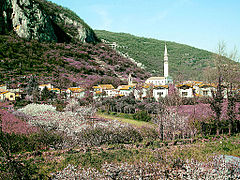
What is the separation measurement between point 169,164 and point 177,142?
656 cm

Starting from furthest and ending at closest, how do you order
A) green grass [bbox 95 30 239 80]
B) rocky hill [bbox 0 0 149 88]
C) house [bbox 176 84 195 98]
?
1. green grass [bbox 95 30 239 80]
2. rocky hill [bbox 0 0 149 88]
3. house [bbox 176 84 195 98]

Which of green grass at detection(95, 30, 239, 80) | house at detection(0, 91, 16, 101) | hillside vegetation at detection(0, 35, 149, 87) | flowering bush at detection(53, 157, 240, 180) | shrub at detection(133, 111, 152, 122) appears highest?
green grass at detection(95, 30, 239, 80)

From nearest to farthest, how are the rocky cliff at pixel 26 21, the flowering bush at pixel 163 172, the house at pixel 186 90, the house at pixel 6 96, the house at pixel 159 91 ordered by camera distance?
the flowering bush at pixel 163 172
the house at pixel 6 96
the house at pixel 186 90
the house at pixel 159 91
the rocky cliff at pixel 26 21

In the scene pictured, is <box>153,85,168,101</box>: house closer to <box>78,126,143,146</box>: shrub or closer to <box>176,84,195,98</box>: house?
<box>176,84,195,98</box>: house

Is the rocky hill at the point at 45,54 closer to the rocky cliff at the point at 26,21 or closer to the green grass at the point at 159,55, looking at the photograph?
the rocky cliff at the point at 26,21

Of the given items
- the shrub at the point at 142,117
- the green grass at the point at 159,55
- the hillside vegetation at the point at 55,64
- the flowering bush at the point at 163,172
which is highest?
the green grass at the point at 159,55

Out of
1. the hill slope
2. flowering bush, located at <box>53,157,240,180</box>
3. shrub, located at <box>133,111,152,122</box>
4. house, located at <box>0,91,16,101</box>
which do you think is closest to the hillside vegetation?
house, located at <box>0,91,16,101</box>

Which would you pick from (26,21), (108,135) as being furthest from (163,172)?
(26,21)

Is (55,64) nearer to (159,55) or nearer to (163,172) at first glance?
(163,172)

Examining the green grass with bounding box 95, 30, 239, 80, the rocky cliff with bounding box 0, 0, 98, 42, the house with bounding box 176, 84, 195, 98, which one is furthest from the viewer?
the green grass with bounding box 95, 30, 239, 80

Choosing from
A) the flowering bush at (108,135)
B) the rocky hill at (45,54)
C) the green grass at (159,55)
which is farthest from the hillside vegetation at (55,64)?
the flowering bush at (108,135)

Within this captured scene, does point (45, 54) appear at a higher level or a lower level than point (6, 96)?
higher

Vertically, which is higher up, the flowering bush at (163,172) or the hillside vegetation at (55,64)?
the hillside vegetation at (55,64)

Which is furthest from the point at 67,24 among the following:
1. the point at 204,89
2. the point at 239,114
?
the point at 239,114
